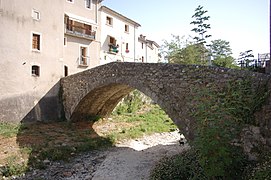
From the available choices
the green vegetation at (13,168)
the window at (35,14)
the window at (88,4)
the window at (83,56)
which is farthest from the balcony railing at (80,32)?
the green vegetation at (13,168)

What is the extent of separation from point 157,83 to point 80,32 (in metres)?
11.8

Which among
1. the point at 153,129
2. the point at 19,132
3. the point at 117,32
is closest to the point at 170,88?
the point at 153,129

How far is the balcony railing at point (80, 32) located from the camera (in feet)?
61.1

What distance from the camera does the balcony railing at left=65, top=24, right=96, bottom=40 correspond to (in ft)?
61.1

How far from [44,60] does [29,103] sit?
9.27 ft

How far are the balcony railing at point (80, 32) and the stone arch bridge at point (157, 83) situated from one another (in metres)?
4.39

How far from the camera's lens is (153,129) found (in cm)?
1636

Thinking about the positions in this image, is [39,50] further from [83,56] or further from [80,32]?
[80,32]

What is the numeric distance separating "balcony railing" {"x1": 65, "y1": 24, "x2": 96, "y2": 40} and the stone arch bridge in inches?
173

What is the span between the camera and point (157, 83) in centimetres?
991

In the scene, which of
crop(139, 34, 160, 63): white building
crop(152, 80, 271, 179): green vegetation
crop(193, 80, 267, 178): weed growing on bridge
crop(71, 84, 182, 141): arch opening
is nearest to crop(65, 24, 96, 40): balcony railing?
crop(71, 84, 182, 141): arch opening

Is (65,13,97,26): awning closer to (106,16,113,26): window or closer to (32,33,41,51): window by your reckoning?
(106,16,113,26): window

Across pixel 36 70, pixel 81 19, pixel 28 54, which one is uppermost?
pixel 81 19

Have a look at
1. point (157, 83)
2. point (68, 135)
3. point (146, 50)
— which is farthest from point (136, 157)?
point (146, 50)
